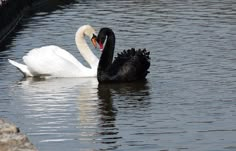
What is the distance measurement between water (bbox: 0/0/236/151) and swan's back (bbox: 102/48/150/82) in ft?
0.71

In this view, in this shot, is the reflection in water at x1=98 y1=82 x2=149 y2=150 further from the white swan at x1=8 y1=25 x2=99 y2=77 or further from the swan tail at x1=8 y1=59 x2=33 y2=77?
the swan tail at x1=8 y1=59 x2=33 y2=77

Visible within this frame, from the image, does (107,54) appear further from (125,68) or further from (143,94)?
(143,94)

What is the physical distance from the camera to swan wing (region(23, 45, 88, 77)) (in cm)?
1708

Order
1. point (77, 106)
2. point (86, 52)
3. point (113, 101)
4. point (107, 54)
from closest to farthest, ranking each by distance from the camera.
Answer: point (77, 106) < point (113, 101) < point (107, 54) < point (86, 52)

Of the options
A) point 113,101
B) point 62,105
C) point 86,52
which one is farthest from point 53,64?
point 62,105

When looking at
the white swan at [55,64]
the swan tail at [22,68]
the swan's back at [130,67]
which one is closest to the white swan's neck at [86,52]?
the white swan at [55,64]

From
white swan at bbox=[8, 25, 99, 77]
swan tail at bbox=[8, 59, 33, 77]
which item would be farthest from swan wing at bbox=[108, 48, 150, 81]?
swan tail at bbox=[8, 59, 33, 77]

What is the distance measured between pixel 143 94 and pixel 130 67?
53.1 inches

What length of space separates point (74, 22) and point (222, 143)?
1441 centimetres

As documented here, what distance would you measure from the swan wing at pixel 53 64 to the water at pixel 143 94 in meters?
0.18

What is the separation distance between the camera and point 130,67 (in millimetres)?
16547

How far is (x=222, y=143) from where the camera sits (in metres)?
11.0

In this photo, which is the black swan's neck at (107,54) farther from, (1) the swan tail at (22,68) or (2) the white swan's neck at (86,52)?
(1) the swan tail at (22,68)

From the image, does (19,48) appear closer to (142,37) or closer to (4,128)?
(142,37)
